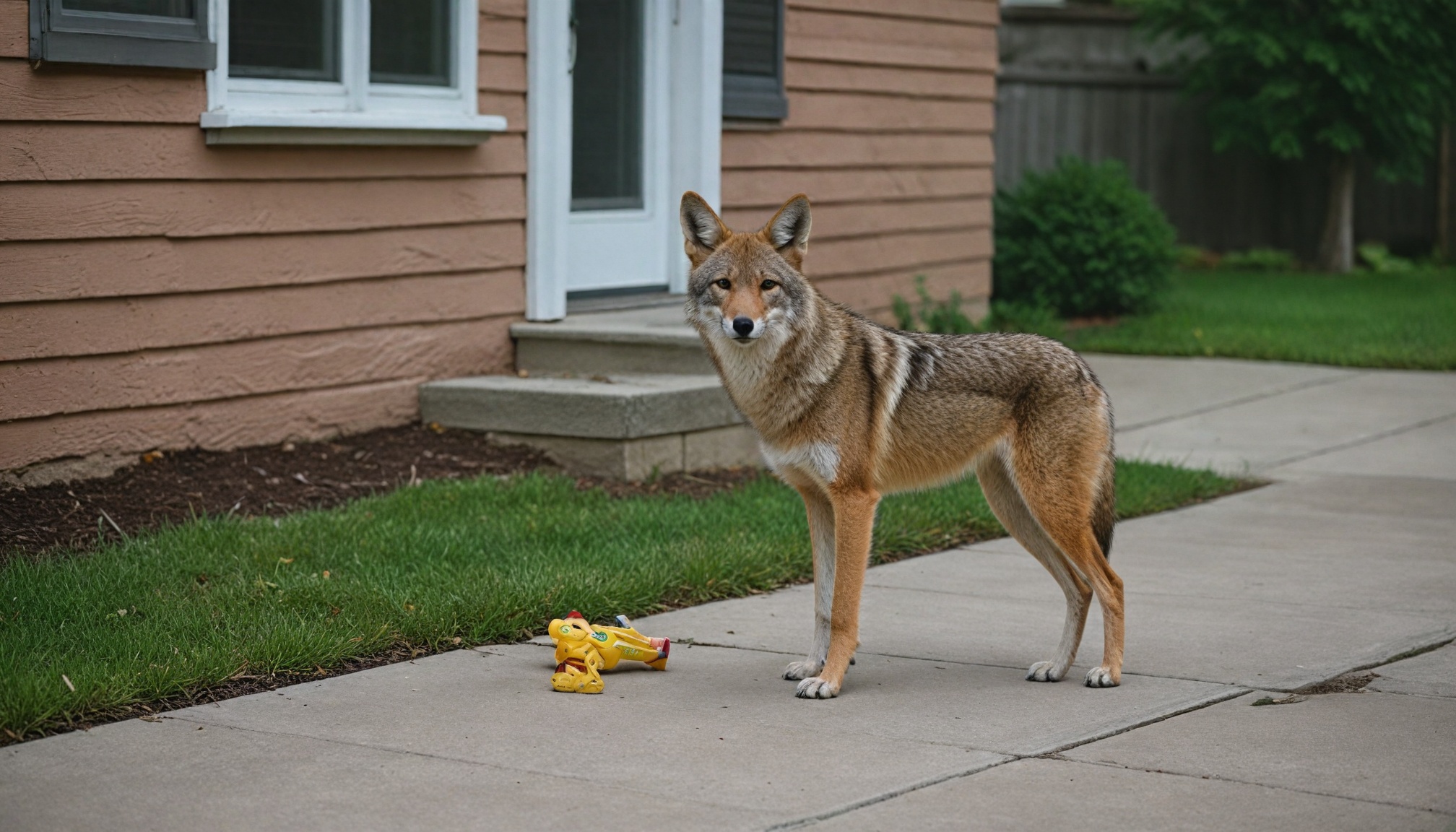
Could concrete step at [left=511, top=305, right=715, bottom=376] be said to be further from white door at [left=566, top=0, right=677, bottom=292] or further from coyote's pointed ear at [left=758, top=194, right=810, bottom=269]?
coyote's pointed ear at [left=758, top=194, right=810, bottom=269]

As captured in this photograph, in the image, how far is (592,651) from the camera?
5266mm

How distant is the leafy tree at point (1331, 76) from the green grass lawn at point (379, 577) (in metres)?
11.8

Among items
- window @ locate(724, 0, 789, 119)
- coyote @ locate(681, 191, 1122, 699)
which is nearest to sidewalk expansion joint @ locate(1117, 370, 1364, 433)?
window @ locate(724, 0, 789, 119)

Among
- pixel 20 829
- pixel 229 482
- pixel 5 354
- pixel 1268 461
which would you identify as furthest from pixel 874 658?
pixel 1268 461

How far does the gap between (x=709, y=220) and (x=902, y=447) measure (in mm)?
980

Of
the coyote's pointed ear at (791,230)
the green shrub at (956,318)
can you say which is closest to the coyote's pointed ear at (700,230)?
the coyote's pointed ear at (791,230)

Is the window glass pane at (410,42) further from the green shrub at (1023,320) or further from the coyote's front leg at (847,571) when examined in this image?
the green shrub at (1023,320)

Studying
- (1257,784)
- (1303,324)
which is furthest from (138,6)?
(1303,324)

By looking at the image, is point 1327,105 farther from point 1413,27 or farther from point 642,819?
point 642,819

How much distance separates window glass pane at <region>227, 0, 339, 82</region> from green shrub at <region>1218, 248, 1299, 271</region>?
50.3ft

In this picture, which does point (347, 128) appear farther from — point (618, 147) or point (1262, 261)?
point (1262, 261)

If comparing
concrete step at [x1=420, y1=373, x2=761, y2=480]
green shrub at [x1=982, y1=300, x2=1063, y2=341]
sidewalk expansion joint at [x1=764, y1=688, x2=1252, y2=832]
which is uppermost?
green shrub at [x1=982, y1=300, x2=1063, y2=341]

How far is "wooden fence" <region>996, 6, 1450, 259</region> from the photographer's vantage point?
20625 mm

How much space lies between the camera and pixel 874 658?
5676 mm
